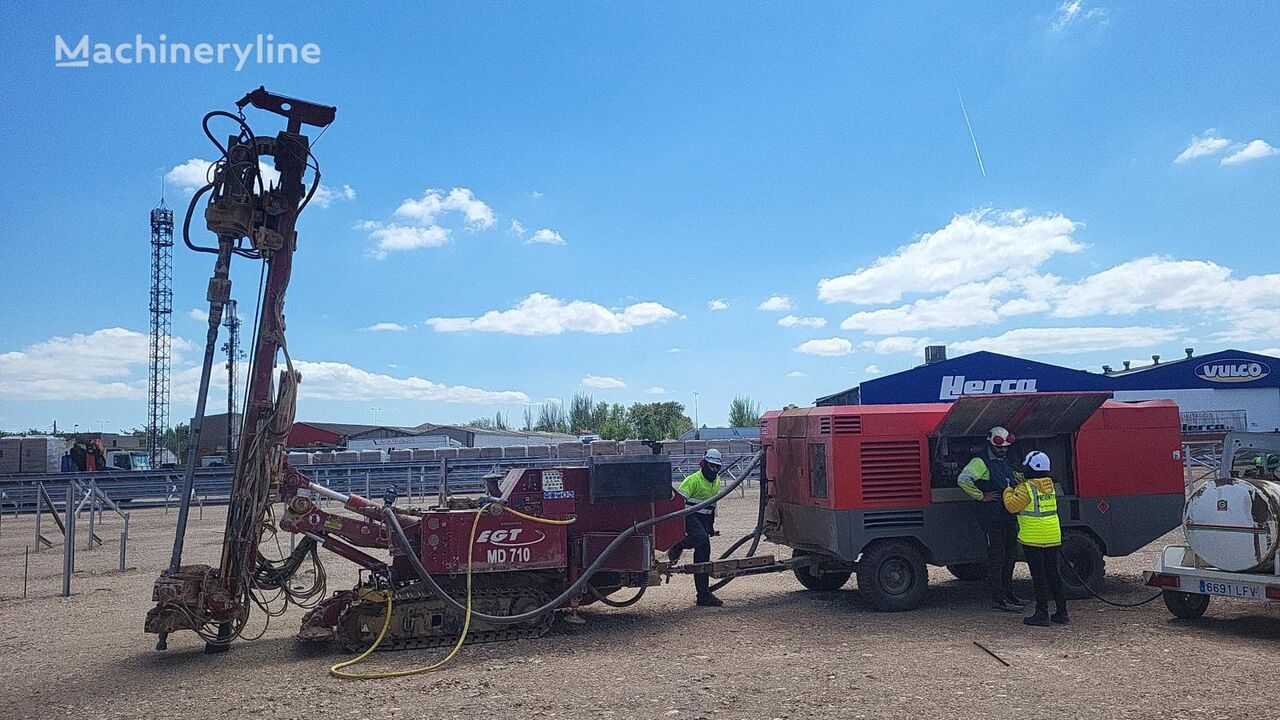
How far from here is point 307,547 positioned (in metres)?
8.20

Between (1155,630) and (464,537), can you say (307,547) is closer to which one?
(464,537)

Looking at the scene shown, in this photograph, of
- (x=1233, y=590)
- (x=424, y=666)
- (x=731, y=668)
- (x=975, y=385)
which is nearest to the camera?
(x=731, y=668)

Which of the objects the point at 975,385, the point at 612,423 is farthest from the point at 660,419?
the point at 975,385

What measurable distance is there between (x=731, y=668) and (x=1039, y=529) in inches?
140

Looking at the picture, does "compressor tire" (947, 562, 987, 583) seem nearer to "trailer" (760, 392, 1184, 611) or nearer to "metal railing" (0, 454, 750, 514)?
"trailer" (760, 392, 1184, 611)

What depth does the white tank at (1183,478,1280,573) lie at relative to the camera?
7797 mm

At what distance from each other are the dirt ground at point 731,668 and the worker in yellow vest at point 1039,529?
1.32 ft

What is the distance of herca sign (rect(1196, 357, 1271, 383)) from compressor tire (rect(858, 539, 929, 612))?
37.2m

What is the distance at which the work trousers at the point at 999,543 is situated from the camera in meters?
9.09

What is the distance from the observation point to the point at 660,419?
77.4 m

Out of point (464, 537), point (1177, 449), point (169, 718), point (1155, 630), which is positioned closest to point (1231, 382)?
point (1177, 449)

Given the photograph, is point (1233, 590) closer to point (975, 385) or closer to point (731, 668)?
point (731, 668)

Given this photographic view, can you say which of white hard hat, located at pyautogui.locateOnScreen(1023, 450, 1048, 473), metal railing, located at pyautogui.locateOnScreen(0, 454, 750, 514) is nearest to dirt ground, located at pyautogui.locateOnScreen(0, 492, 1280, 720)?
white hard hat, located at pyautogui.locateOnScreen(1023, 450, 1048, 473)

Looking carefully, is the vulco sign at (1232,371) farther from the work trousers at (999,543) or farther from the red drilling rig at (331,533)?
the red drilling rig at (331,533)
